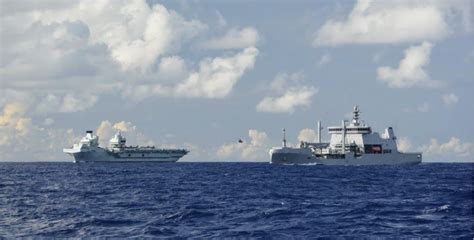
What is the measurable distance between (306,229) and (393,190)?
3388 cm

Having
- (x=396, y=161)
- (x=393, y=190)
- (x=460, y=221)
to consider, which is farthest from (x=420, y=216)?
(x=396, y=161)

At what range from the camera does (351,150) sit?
185 m

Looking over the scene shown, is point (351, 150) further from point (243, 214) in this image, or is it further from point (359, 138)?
point (243, 214)

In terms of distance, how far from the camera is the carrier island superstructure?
592 ft

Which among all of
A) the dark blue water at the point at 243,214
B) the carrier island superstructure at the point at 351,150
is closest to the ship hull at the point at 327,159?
the carrier island superstructure at the point at 351,150

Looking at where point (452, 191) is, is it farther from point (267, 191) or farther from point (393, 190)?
point (267, 191)

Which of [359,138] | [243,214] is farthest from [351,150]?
Answer: [243,214]

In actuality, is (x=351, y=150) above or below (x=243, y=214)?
above

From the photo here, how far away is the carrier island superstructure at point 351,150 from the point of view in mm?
180375

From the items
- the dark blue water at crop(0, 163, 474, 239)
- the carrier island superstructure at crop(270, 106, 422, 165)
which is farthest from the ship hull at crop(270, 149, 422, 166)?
the dark blue water at crop(0, 163, 474, 239)

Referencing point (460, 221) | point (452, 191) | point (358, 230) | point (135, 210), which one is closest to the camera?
point (358, 230)

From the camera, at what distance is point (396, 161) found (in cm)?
19200

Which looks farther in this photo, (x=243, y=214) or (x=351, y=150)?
(x=351, y=150)

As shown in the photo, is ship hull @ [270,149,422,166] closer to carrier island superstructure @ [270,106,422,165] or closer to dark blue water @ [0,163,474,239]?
carrier island superstructure @ [270,106,422,165]
